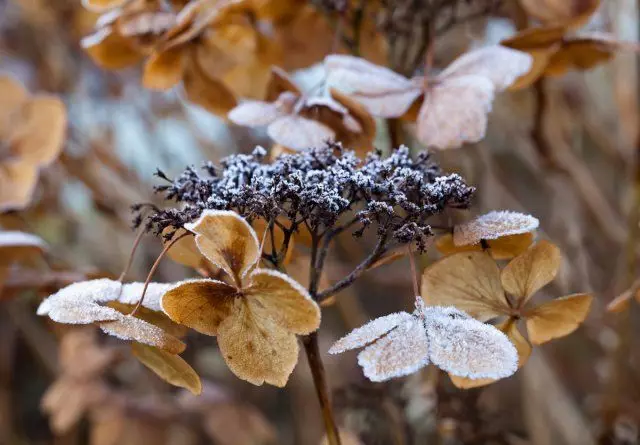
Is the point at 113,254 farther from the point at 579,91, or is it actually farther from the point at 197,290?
the point at 197,290

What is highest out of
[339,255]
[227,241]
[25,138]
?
[227,241]

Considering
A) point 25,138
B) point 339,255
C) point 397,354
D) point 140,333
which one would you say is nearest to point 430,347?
point 397,354

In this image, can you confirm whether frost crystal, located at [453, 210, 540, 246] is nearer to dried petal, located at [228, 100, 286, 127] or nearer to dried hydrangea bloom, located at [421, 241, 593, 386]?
dried hydrangea bloom, located at [421, 241, 593, 386]

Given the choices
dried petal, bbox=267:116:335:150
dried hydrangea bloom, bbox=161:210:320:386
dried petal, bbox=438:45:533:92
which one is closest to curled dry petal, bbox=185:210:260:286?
dried hydrangea bloom, bbox=161:210:320:386

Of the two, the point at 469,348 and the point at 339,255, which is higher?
the point at 469,348

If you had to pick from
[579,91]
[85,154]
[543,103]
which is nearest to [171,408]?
[85,154]

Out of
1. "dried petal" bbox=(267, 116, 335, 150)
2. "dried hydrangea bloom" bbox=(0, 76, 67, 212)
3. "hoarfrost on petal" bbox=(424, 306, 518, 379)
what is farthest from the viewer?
"dried hydrangea bloom" bbox=(0, 76, 67, 212)

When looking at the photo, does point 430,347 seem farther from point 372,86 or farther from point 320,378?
point 372,86
